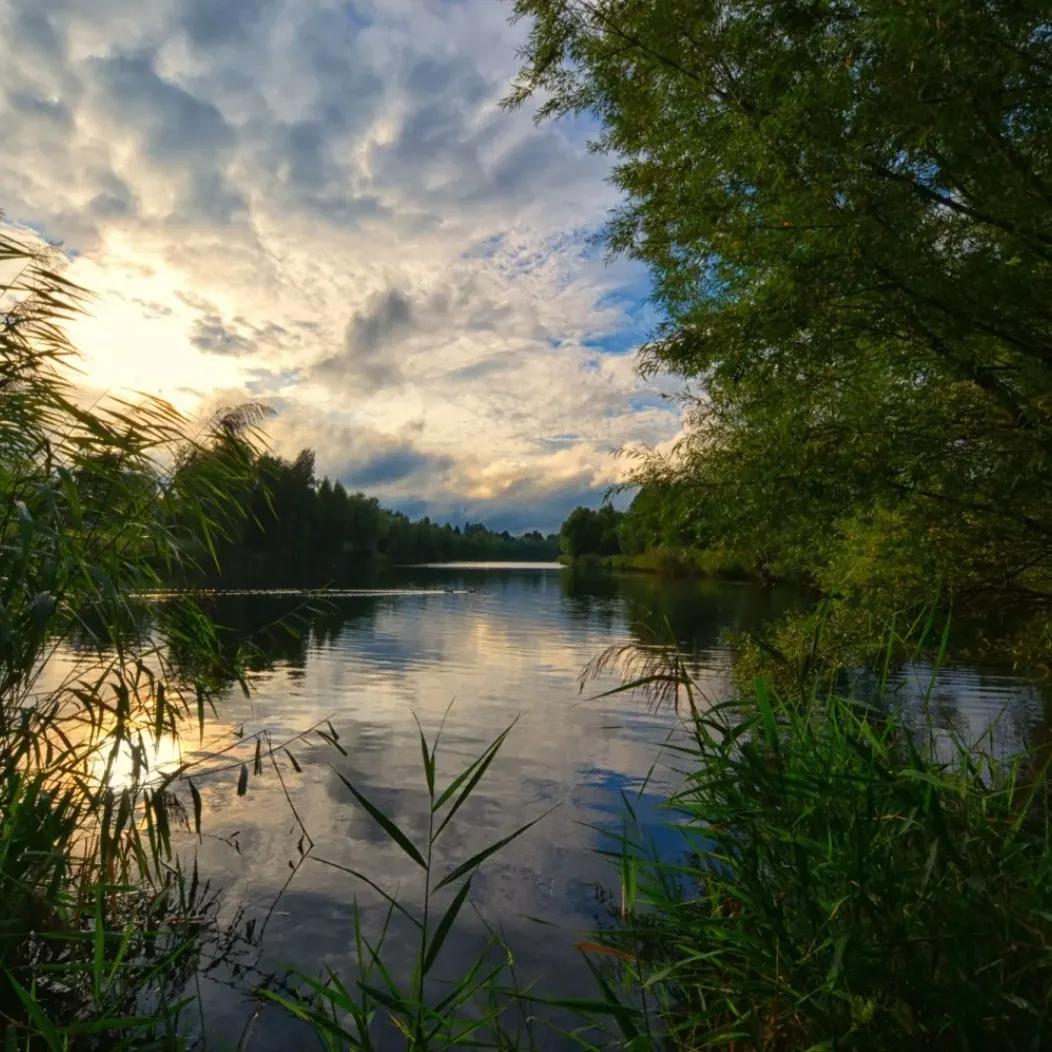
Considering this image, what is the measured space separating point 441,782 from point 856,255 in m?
Answer: 7.49

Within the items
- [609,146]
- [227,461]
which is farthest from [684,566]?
[227,461]

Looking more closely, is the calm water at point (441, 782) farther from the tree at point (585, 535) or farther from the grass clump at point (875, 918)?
the tree at point (585, 535)

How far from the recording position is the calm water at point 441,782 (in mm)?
5805

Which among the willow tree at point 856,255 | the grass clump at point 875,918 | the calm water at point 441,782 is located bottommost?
the calm water at point 441,782

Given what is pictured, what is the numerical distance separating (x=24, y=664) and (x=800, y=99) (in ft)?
23.0

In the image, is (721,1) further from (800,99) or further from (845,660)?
(845,660)

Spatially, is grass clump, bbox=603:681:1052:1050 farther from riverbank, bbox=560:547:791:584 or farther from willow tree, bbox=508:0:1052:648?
riverbank, bbox=560:547:791:584

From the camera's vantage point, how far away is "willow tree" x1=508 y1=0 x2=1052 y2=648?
21.2 ft

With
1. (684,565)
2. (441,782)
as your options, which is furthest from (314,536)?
(441,782)

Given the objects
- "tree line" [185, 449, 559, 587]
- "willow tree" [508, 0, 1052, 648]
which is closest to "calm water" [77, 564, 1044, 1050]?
"willow tree" [508, 0, 1052, 648]

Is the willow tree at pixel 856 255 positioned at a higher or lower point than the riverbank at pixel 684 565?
higher

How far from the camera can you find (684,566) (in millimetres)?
74625

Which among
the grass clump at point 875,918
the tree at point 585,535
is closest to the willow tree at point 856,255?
the grass clump at point 875,918

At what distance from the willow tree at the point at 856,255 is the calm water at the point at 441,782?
2.30 m
